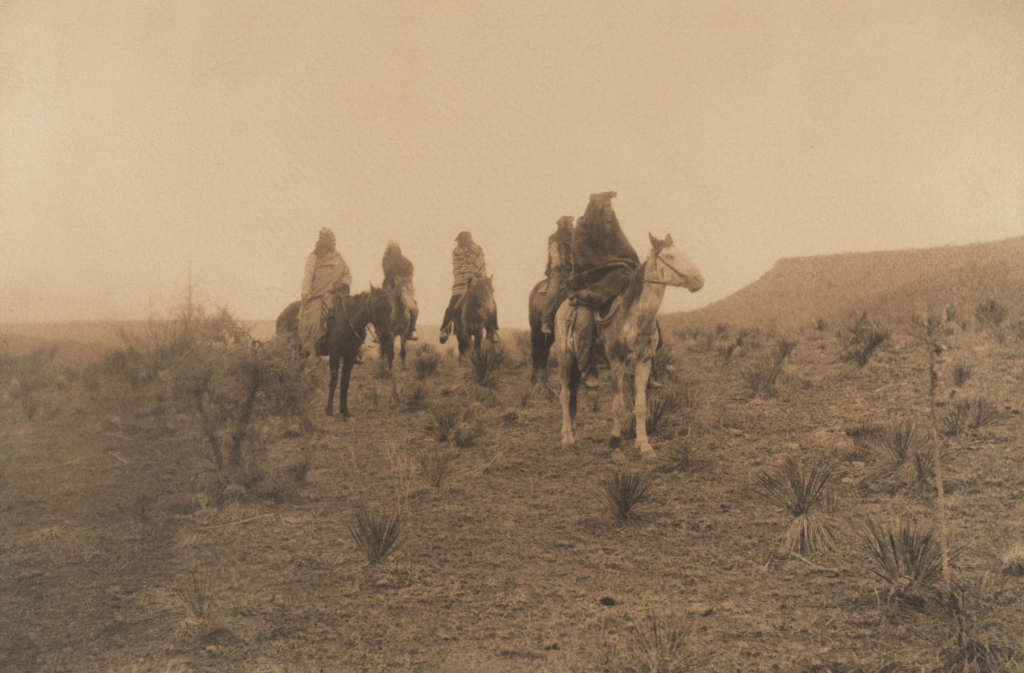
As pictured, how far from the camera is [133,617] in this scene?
3.85 metres

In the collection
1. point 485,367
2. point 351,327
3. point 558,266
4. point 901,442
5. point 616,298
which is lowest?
point 901,442

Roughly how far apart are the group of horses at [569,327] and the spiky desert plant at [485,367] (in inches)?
23.4

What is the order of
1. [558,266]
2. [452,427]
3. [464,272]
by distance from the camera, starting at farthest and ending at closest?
[464,272]
[558,266]
[452,427]

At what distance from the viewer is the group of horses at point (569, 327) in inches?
240

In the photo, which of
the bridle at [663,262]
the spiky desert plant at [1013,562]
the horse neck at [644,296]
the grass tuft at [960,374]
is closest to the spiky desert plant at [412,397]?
the horse neck at [644,296]

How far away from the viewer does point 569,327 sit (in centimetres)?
695

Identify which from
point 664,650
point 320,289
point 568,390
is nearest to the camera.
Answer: point 664,650

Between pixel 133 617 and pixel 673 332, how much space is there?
52.1 ft

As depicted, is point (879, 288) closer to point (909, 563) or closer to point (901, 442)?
point (901, 442)

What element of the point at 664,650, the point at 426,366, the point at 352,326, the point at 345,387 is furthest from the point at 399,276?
the point at 664,650

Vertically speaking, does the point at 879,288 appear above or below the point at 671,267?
above

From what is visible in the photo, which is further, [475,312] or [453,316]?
[453,316]

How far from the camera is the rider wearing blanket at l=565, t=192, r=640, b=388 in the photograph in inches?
251

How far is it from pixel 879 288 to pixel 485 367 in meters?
10.2
